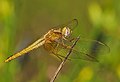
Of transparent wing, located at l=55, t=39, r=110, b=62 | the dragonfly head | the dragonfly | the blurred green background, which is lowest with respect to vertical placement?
the blurred green background

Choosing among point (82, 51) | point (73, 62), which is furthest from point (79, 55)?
point (73, 62)

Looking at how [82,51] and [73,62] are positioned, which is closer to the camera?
[82,51]

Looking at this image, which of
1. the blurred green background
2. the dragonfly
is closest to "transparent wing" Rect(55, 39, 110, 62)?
the dragonfly

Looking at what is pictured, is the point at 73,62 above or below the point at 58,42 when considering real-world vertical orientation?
below

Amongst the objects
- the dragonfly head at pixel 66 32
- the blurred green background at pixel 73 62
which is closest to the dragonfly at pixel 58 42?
the dragonfly head at pixel 66 32

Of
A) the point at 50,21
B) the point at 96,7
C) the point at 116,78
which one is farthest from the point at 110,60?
the point at 50,21

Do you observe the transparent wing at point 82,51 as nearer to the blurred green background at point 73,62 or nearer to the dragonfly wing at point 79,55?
the dragonfly wing at point 79,55

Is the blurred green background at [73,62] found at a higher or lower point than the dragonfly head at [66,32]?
lower

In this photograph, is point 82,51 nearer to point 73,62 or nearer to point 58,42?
point 58,42

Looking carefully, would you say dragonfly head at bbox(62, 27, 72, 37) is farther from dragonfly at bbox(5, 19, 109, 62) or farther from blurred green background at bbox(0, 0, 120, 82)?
blurred green background at bbox(0, 0, 120, 82)

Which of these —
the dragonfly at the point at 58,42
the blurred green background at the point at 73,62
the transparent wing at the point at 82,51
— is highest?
the dragonfly at the point at 58,42

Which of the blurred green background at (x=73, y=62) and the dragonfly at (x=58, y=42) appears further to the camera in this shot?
the blurred green background at (x=73, y=62)
